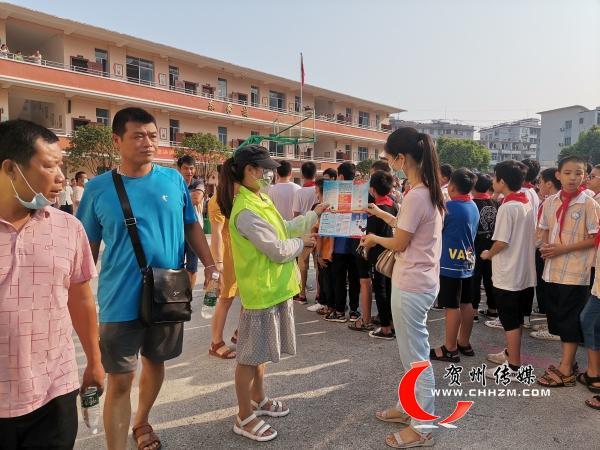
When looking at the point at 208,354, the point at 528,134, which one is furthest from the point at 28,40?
the point at 528,134

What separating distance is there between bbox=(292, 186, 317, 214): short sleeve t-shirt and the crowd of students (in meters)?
0.80

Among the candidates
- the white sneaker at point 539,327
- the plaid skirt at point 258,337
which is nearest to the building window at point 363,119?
the white sneaker at point 539,327

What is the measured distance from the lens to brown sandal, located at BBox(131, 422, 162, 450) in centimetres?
250

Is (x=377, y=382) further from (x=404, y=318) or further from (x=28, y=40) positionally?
(x=28, y=40)

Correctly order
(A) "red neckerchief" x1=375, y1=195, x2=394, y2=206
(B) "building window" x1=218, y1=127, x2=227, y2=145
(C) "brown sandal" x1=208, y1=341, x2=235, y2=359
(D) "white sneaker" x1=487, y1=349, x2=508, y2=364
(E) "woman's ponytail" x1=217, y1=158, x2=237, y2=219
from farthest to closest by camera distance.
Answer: (B) "building window" x1=218, y1=127, x2=227, y2=145
(A) "red neckerchief" x1=375, y1=195, x2=394, y2=206
(C) "brown sandal" x1=208, y1=341, x2=235, y2=359
(D) "white sneaker" x1=487, y1=349, x2=508, y2=364
(E) "woman's ponytail" x1=217, y1=158, x2=237, y2=219

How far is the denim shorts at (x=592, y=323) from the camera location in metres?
3.11

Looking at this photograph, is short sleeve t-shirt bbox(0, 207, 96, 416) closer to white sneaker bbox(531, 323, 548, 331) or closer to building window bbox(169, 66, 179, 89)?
white sneaker bbox(531, 323, 548, 331)

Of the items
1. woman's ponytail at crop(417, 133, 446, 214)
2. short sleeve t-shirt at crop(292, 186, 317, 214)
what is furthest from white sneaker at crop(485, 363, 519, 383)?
short sleeve t-shirt at crop(292, 186, 317, 214)

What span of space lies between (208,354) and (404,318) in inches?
85.2

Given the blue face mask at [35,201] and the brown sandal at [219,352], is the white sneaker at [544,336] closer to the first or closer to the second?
the brown sandal at [219,352]

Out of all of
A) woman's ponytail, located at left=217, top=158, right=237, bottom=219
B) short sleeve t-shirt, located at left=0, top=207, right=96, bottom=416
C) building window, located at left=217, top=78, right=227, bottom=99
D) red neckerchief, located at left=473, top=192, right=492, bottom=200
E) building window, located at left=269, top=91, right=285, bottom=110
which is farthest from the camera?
building window, located at left=269, top=91, right=285, bottom=110

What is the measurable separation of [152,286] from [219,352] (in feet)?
6.29

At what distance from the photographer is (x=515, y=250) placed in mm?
3492

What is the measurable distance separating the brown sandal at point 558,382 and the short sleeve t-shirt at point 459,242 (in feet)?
3.19
